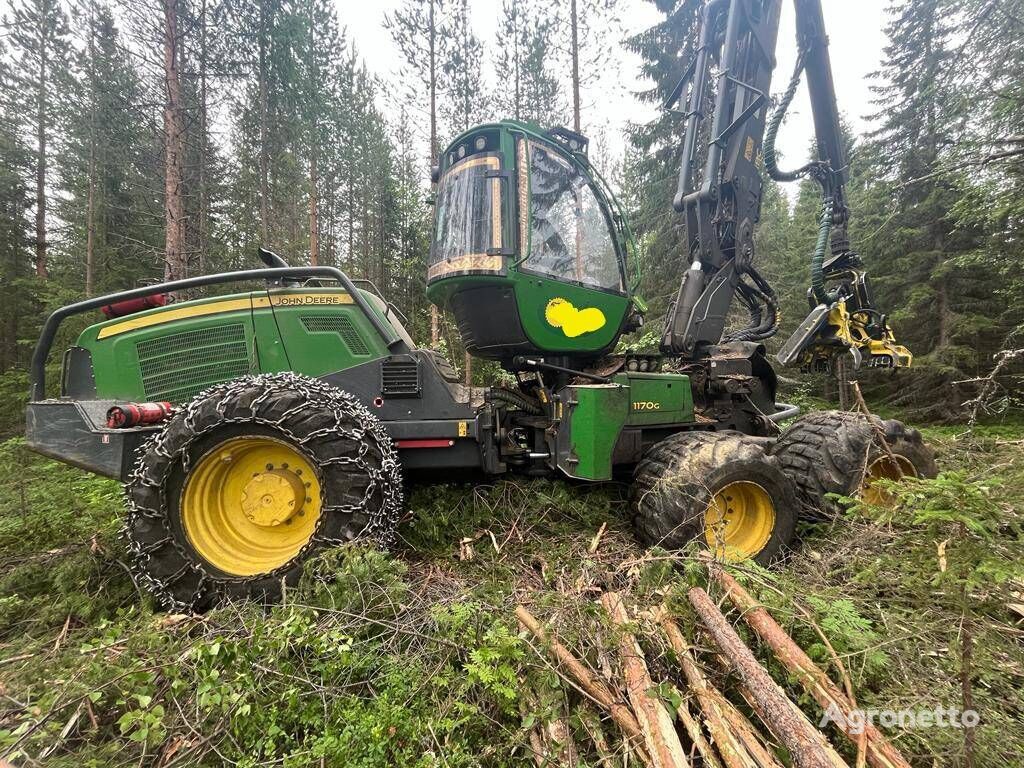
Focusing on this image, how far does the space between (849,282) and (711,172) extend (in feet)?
6.55

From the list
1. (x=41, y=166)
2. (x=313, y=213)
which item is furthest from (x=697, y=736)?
(x=41, y=166)

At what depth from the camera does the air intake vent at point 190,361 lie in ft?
9.93

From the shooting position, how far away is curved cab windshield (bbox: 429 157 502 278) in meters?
3.18

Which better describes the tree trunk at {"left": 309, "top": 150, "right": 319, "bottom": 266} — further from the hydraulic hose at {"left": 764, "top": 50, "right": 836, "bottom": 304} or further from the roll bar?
the hydraulic hose at {"left": 764, "top": 50, "right": 836, "bottom": 304}

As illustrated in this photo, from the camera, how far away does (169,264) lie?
698 centimetres

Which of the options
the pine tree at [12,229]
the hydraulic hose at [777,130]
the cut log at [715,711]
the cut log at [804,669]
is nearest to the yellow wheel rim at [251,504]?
the cut log at [715,711]

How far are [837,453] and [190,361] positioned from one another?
4559mm

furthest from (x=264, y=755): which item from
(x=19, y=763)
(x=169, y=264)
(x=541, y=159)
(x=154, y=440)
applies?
(x=169, y=264)

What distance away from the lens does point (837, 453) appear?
10.9ft

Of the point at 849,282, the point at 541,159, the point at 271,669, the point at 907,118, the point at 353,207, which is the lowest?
the point at 271,669

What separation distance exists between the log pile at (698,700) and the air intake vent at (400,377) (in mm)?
1659

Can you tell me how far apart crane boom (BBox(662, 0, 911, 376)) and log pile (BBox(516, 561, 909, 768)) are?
2.60 m

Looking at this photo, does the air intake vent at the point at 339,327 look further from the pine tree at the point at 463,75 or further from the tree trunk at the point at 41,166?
the tree trunk at the point at 41,166

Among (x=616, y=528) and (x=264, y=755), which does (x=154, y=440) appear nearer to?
(x=264, y=755)
